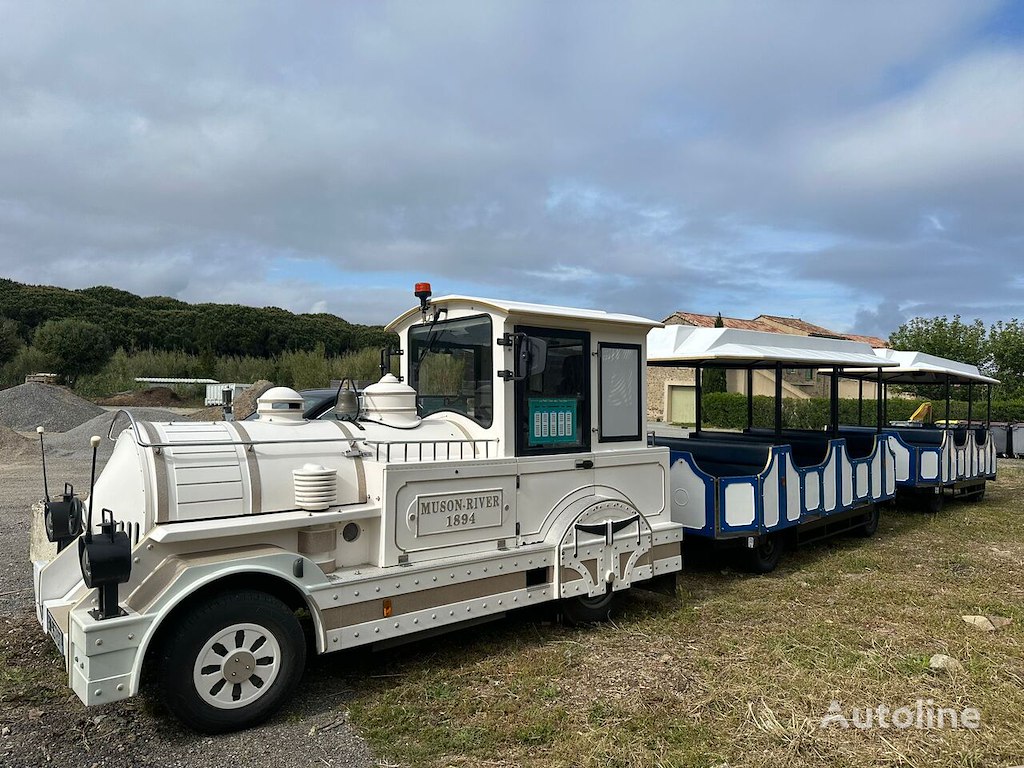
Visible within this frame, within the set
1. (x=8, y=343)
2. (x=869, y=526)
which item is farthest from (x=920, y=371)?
(x=8, y=343)

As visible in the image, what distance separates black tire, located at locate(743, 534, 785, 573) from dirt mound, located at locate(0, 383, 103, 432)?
836 inches

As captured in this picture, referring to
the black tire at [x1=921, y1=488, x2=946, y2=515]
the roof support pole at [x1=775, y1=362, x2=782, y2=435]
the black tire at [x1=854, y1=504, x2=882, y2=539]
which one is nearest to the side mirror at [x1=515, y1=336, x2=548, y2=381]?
the roof support pole at [x1=775, y1=362, x2=782, y2=435]

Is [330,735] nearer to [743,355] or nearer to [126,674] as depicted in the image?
[126,674]

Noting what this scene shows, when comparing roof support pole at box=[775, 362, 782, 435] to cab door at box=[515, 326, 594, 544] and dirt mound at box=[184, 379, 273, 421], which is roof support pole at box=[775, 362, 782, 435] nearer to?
cab door at box=[515, 326, 594, 544]

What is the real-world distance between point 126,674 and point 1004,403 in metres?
29.6

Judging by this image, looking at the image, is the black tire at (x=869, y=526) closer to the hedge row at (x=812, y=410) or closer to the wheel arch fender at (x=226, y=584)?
the wheel arch fender at (x=226, y=584)

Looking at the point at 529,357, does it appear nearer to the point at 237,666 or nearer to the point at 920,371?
the point at 237,666

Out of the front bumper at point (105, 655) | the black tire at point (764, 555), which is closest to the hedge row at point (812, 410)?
the black tire at point (764, 555)

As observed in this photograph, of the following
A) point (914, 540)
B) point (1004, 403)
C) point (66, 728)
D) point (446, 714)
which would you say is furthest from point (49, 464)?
point (1004, 403)

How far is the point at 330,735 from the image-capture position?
375 cm

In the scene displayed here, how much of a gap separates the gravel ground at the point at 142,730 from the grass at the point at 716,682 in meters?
0.20

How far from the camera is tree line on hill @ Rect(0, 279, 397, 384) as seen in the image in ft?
135

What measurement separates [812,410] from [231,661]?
23.1 meters

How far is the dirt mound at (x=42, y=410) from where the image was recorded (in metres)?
21.9
